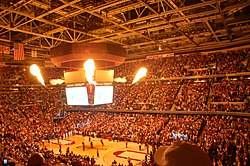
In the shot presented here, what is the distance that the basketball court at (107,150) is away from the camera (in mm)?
18016

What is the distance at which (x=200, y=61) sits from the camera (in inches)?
1107

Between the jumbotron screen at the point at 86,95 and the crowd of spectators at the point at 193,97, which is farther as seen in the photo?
the crowd of spectators at the point at 193,97

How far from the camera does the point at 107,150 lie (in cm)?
2097

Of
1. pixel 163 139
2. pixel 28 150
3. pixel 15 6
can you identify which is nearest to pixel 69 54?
pixel 15 6

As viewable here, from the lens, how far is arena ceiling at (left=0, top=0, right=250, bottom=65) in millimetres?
12867

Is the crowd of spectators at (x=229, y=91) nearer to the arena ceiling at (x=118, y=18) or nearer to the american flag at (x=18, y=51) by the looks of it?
the arena ceiling at (x=118, y=18)

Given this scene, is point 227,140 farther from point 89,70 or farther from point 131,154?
point 89,70

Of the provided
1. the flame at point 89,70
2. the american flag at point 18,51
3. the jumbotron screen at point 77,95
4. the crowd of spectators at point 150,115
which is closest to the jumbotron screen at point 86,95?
the jumbotron screen at point 77,95

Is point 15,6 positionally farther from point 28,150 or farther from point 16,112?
point 16,112

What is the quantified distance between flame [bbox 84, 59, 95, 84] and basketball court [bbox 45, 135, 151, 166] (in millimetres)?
9161

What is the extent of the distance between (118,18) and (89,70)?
8444mm

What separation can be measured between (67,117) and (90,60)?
27.2 meters

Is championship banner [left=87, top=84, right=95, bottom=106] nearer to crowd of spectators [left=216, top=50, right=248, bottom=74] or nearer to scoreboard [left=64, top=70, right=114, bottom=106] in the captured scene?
scoreboard [left=64, top=70, right=114, bottom=106]

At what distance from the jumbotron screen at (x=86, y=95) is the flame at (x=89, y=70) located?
1.11 m
